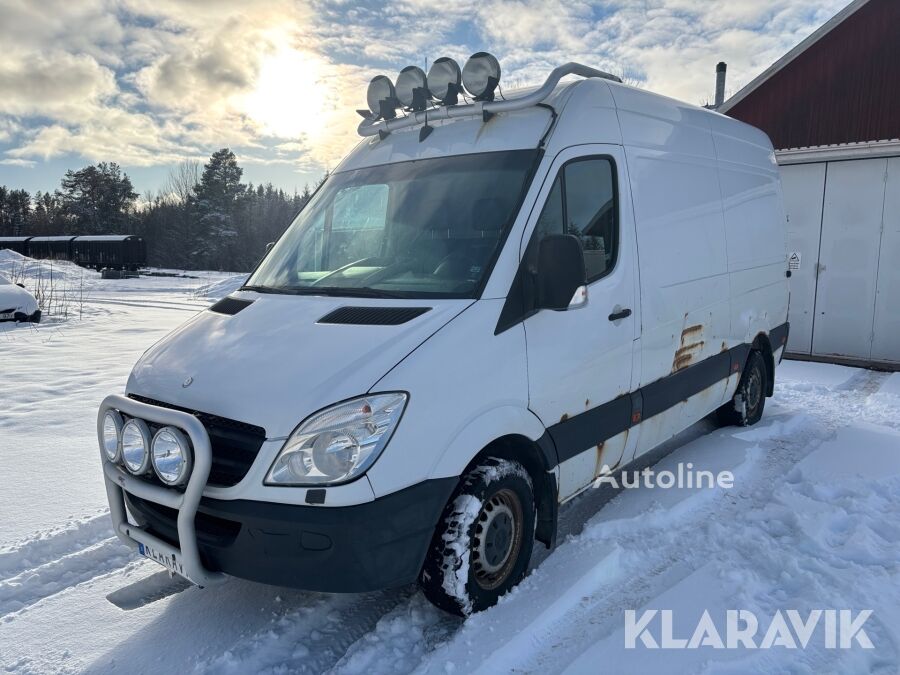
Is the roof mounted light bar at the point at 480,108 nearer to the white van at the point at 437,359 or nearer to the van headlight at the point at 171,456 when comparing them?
the white van at the point at 437,359

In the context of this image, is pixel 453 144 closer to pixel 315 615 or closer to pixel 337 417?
pixel 337 417

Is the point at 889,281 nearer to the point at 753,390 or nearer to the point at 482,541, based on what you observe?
the point at 753,390

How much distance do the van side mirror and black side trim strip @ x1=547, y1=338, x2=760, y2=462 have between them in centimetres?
70

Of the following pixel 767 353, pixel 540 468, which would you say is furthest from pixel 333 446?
pixel 767 353

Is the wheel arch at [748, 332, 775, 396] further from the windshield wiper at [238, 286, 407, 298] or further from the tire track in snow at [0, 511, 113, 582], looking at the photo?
the tire track in snow at [0, 511, 113, 582]

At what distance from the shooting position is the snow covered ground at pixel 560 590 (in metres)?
2.75

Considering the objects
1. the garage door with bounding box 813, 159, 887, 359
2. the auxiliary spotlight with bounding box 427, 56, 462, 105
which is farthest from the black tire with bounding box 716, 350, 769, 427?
the garage door with bounding box 813, 159, 887, 359

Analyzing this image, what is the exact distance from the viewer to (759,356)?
6238mm

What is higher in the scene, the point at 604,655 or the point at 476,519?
the point at 476,519

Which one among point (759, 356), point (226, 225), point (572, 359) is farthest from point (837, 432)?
point (226, 225)

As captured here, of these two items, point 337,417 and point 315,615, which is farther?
point 315,615

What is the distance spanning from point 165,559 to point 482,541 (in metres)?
1.41

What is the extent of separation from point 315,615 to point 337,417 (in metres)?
1.19

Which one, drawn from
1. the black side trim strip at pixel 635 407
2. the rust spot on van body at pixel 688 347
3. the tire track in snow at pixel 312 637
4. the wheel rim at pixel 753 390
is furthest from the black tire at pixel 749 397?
the tire track in snow at pixel 312 637
